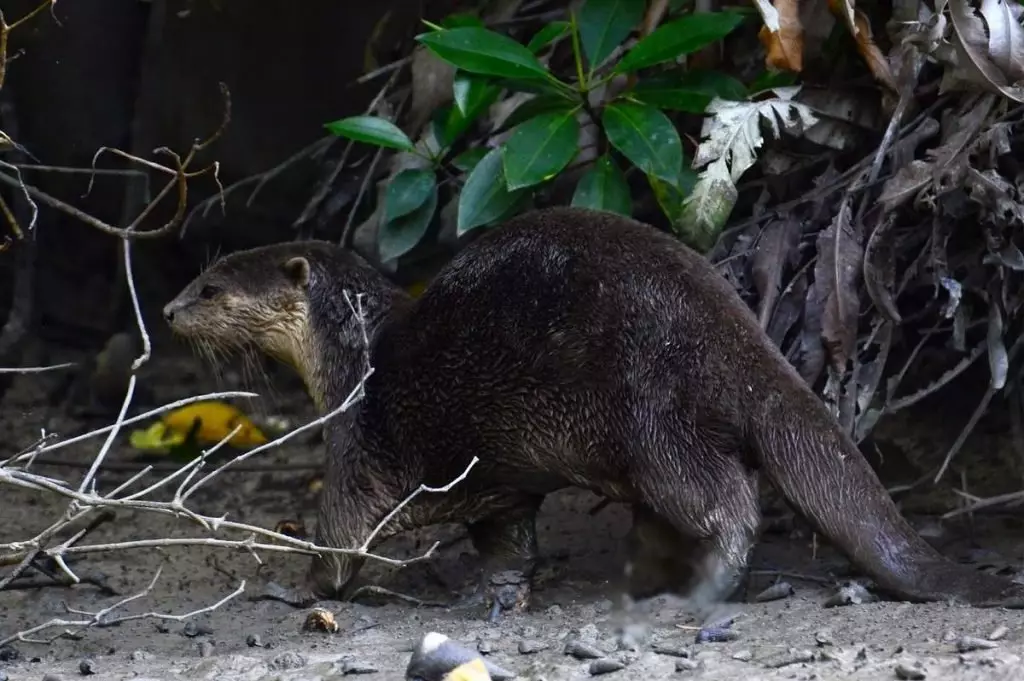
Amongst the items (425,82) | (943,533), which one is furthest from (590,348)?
(425,82)

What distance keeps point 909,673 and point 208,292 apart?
83.3 inches

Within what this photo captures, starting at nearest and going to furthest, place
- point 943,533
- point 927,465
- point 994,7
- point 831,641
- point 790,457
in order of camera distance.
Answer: point 831,641 → point 790,457 → point 994,7 → point 943,533 → point 927,465

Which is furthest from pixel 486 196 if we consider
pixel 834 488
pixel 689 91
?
pixel 834 488

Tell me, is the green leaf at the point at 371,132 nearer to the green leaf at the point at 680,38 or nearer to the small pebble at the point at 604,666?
the green leaf at the point at 680,38

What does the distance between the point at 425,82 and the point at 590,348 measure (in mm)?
1279

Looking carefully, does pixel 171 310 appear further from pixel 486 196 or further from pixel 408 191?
pixel 486 196

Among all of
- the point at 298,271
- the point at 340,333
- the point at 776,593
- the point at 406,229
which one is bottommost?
the point at 776,593

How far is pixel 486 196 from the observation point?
3.41 m

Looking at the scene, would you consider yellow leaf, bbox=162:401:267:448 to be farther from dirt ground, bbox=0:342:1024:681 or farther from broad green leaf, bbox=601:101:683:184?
broad green leaf, bbox=601:101:683:184

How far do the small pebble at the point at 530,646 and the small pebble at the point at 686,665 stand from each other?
0.31 m

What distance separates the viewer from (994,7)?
9.78ft

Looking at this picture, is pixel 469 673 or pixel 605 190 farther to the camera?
pixel 605 190

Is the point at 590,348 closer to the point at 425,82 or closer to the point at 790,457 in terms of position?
the point at 790,457

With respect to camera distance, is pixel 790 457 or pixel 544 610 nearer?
pixel 790 457
